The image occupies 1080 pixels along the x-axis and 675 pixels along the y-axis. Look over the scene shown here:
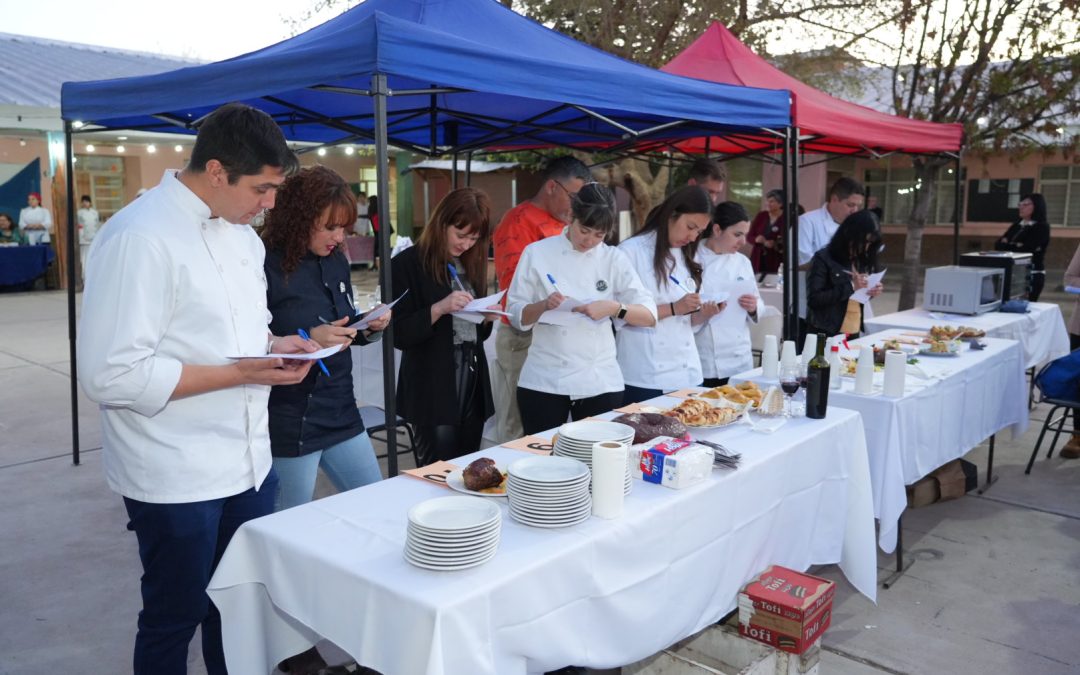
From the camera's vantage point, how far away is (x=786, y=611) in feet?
7.02

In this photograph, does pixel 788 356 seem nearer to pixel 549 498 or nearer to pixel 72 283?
pixel 549 498

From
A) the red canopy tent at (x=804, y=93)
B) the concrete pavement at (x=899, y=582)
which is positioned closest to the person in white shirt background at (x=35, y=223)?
the concrete pavement at (x=899, y=582)

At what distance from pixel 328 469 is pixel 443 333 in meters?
0.75

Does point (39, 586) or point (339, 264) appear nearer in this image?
point (339, 264)

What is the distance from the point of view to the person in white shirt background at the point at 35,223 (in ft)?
45.9

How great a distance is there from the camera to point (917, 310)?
5625 mm

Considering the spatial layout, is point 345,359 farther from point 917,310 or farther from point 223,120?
point 917,310

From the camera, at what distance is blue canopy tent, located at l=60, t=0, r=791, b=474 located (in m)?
2.72

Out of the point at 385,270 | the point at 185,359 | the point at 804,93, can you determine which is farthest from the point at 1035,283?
the point at 185,359

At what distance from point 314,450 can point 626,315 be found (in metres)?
1.27

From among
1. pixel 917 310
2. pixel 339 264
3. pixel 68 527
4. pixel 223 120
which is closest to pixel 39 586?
pixel 68 527

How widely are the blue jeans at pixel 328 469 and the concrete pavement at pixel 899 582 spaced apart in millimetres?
775

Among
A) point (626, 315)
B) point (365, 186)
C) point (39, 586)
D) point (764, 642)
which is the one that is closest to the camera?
point (764, 642)

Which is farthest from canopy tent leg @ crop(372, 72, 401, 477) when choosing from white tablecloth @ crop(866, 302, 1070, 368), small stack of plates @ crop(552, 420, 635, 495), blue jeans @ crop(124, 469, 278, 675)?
white tablecloth @ crop(866, 302, 1070, 368)
